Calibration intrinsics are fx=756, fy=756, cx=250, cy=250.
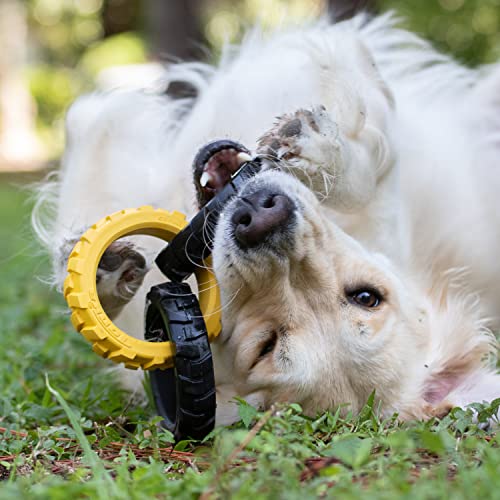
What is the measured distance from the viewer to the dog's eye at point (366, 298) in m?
3.06

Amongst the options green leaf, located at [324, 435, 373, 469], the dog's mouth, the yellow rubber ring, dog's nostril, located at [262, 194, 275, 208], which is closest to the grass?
green leaf, located at [324, 435, 373, 469]

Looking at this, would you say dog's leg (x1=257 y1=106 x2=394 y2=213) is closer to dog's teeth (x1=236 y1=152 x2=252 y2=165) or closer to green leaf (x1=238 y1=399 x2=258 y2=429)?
dog's teeth (x1=236 y1=152 x2=252 y2=165)

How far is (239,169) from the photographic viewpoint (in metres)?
2.99

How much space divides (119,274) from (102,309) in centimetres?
30

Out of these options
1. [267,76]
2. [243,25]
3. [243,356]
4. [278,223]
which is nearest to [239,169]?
[278,223]

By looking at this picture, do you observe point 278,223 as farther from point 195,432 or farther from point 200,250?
point 195,432

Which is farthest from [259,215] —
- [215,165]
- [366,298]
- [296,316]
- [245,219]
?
[366,298]

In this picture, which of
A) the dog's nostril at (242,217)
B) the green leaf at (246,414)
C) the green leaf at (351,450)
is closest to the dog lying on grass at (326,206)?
the dog's nostril at (242,217)

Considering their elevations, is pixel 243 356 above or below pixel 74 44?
above

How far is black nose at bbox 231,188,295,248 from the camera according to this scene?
2.76 metres

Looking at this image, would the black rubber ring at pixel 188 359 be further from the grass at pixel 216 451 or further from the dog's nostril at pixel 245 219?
the dog's nostril at pixel 245 219

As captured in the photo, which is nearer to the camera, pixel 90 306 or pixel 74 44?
pixel 90 306

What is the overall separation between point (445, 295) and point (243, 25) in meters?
2.51

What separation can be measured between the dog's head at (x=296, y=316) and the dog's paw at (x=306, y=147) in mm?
131
